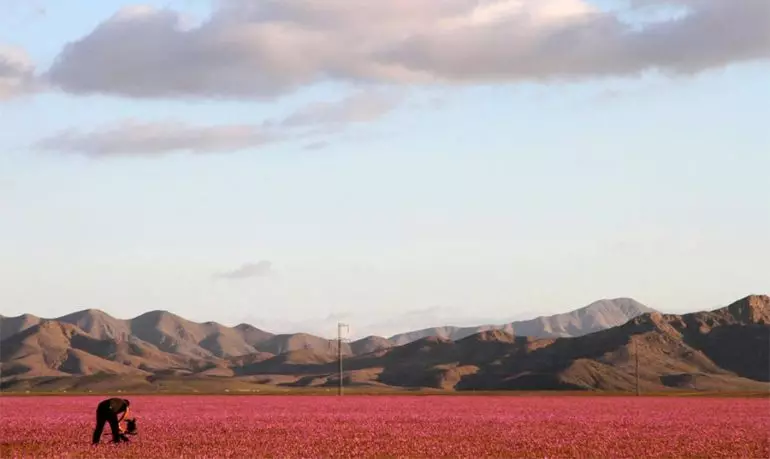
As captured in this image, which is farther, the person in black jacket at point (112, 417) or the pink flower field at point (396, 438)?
the person in black jacket at point (112, 417)

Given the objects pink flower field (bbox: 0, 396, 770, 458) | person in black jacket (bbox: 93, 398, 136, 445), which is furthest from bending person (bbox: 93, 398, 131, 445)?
pink flower field (bbox: 0, 396, 770, 458)

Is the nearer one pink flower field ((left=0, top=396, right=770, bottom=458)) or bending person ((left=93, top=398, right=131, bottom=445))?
pink flower field ((left=0, top=396, right=770, bottom=458))

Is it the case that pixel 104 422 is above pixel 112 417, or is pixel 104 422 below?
below

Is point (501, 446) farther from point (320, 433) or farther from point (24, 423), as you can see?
point (24, 423)

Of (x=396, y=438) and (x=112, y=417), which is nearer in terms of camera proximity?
(x=112, y=417)

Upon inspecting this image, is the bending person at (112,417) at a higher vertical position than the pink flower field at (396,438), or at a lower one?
higher

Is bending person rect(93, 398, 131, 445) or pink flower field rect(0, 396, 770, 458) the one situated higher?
bending person rect(93, 398, 131, 445)

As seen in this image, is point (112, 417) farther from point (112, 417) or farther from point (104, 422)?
point (104, 422)

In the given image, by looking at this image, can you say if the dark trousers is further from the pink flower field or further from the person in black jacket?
the pink flower field

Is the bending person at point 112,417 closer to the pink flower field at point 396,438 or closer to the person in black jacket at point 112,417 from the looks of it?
the person in black jacket at point 112,417

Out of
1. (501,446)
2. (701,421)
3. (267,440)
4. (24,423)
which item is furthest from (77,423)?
(701,421)

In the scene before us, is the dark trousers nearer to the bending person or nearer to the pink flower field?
the bending person

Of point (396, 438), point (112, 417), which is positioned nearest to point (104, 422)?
point (112, 417)

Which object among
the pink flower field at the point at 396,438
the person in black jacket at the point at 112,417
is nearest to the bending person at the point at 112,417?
the person in black jacket at the point at 112,417
